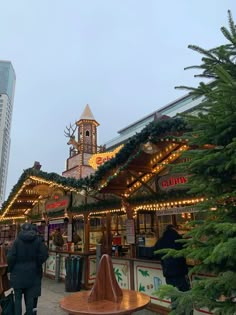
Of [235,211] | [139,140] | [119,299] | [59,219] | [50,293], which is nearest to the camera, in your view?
[235,211]

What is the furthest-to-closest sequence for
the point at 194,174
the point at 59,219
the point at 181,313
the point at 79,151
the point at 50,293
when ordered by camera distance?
1. the point at 79,151
2. the point at 59,219
3. the point at 50,293
4. the point at 194,174
5. the point at 181,313

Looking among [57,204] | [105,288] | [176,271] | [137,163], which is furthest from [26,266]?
[57,204]

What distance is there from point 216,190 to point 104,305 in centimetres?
182

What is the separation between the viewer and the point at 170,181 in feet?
19.9

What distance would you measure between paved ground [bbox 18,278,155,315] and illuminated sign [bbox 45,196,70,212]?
2.61 meters

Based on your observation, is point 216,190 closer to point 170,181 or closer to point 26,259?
point 26,259

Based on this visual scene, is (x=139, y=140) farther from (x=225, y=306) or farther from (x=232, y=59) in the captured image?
(x=225, y=306)

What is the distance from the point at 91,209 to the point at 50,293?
2.65 metres

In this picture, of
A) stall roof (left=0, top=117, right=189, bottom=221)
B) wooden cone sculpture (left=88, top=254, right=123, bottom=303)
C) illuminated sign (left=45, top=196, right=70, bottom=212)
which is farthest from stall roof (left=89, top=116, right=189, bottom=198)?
illuminated sign (left=45, top=196, right=70, bottom=212)

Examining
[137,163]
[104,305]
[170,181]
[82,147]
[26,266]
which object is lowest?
[104,305]

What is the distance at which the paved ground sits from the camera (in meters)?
6.01

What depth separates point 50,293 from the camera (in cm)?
795

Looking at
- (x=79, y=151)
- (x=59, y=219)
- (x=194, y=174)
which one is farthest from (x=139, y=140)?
(x=79, y=151)

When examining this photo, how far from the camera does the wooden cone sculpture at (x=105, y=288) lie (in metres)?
3.32
